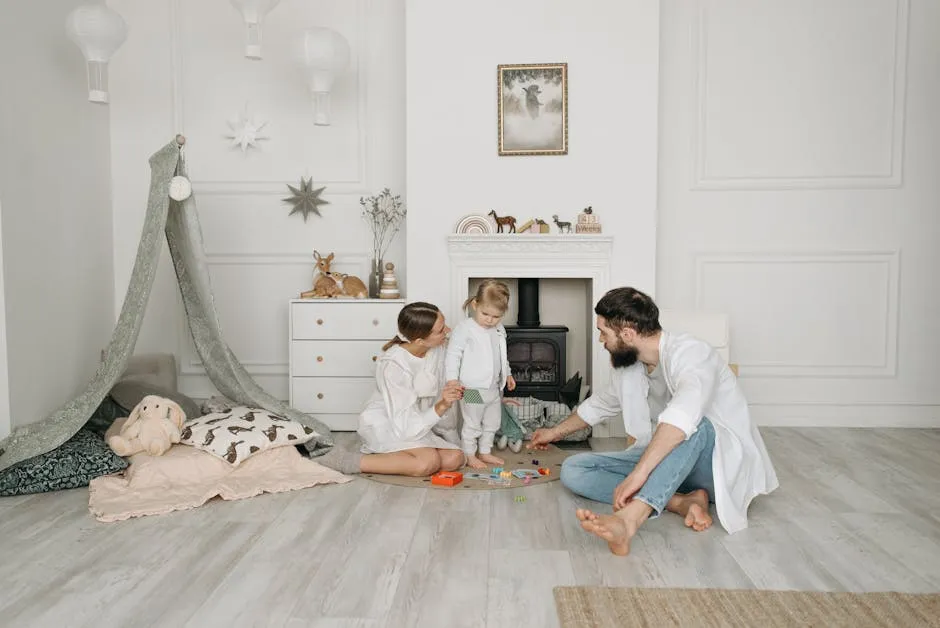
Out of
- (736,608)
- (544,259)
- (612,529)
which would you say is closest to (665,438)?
(612,529)

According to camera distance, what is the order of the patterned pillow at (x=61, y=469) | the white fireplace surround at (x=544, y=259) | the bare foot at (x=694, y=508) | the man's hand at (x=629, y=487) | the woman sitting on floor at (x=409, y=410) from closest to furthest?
1. the man's hand at (x=629, y=487)
2. the bare foot at (x=694, y=508)
3. the patterned pillow at (x=61, y=469)
4. the woman sitting on floor at (x=409, y=410)
5. the white fireplace surround at (x=544, y=259)

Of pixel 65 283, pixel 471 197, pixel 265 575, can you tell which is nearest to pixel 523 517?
pixel 265 575

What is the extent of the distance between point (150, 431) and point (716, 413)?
2364 millimetres

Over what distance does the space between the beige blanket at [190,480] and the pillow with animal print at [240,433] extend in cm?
4

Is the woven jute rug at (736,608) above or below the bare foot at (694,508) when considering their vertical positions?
below

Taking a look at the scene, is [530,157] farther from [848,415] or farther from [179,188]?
[848,415]

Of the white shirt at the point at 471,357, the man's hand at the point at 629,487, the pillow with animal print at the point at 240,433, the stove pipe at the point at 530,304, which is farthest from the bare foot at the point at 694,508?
the stove pipe at the point at 530,304

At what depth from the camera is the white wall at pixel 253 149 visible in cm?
510

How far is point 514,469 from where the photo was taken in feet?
12.2

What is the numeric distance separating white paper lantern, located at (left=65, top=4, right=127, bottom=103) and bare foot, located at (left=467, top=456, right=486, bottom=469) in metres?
2.59

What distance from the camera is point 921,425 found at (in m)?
4.79

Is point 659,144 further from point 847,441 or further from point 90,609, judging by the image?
point 90,609

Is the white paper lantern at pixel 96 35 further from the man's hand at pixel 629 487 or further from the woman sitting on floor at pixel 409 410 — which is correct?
the man's hand at pixel 629 487

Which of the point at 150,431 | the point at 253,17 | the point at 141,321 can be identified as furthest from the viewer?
the point at 253,17
